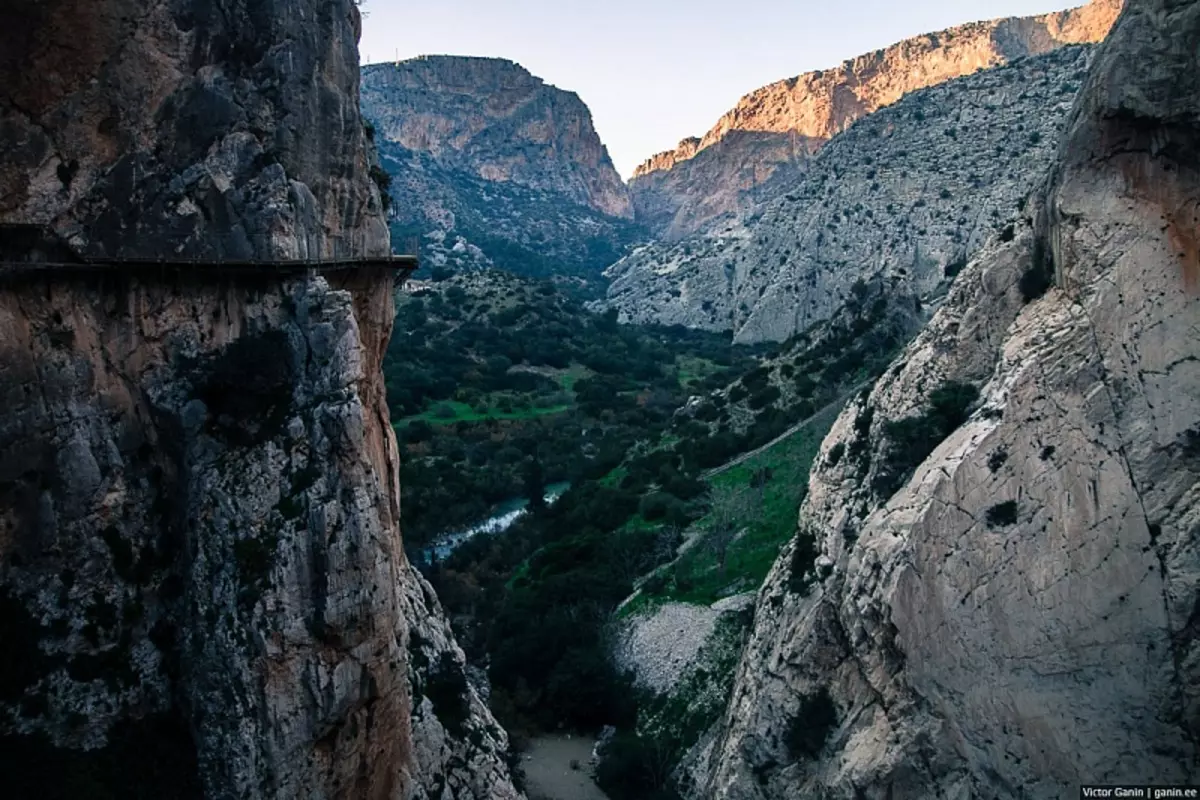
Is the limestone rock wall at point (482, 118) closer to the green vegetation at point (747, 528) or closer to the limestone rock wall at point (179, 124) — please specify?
the green vegetation at point (747, 528)

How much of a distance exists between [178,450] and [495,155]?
6719 inches

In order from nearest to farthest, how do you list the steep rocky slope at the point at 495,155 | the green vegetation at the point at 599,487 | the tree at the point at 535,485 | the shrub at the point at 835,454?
the shrub at the point at 835,454, the green vegetation at the point at 599,487, the tree at the point at 535,485, the steep rocky slope at the point at 495,155

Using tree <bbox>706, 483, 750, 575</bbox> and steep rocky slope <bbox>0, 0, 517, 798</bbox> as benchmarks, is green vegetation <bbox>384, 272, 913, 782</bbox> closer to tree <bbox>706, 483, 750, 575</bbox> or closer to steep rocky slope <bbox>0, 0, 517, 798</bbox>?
tree <bbox>706, 483, 750, 575</bbox>

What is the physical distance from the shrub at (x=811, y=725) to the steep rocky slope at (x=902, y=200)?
2789 cm

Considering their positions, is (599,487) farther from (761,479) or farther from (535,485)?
(761,479)

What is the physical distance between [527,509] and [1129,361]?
37127 millimetres

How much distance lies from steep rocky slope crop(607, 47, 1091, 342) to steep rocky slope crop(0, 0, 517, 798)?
32896mm

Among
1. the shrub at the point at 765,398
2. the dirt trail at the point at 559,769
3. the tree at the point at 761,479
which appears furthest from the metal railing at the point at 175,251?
the shrub at the point at 765,398

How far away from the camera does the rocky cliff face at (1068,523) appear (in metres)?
12.4

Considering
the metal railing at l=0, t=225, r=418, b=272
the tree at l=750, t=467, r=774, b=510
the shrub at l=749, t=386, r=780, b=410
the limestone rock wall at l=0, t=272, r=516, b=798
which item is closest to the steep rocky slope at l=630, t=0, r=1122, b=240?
the shrub at l=749, t=386, r=780, b=410

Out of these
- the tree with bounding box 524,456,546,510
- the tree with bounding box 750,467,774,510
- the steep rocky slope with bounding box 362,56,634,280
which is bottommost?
the tree with bounding box 524,456,546,510

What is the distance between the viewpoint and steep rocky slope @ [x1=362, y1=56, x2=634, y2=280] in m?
152

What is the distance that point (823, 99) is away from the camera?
154875mm

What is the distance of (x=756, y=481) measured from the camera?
36750 mm
